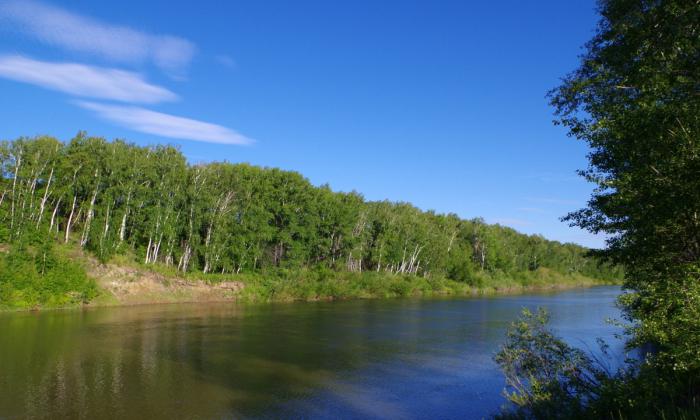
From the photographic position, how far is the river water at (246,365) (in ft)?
63.1

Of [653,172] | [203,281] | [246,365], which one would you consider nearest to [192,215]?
A: [203,281]

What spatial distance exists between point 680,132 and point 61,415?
2118 cm

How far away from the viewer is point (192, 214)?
5862 cm

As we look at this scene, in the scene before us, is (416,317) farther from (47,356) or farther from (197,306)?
(47,356)

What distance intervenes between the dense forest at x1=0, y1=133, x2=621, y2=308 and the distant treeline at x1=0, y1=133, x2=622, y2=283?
147 mm

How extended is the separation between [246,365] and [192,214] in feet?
117

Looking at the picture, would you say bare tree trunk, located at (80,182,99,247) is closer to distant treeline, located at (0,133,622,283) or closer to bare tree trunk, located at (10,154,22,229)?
distant treeline, located at (0,133,622,283)

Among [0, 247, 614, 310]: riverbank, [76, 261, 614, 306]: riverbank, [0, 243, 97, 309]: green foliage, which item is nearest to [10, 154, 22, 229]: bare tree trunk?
[0, 243, 97, 309]: green foliage

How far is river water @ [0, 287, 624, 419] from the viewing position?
63.1 feet

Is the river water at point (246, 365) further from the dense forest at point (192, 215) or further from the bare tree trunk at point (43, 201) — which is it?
the dense forest at point (192, 215)

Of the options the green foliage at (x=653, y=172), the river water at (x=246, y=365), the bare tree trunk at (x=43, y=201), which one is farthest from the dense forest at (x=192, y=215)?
the green foliage at (x=653, y=172)

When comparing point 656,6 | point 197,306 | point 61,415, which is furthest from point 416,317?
point 656,6

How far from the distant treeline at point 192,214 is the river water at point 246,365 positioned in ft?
39.2

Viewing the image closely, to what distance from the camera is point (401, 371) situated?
26062 millimetres
